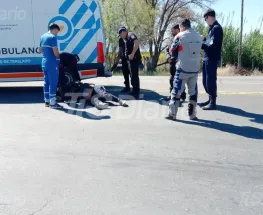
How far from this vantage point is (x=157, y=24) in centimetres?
3525

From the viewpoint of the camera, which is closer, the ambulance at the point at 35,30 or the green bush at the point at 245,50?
the ambulance at the point at 35,30

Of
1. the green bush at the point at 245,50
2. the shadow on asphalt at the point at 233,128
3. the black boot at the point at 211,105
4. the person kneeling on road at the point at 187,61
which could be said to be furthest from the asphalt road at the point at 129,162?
the green bush at the point at 245,50

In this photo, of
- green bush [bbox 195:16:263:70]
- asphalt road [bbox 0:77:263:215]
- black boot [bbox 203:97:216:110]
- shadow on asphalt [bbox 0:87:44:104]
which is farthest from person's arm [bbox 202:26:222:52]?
green bush [bbox 195:16:263:70]

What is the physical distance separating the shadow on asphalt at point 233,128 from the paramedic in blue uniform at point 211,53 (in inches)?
42.4

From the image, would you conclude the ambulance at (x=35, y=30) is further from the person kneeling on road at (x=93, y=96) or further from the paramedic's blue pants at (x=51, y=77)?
the paramedic's blue pants at (x=51, y=77)

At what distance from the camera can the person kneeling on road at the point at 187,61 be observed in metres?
6.04

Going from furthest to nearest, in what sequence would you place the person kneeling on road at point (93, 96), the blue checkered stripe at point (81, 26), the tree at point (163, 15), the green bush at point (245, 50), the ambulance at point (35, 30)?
the tree at point (163, 15)
the green bush at point (245, 50)
the blue checkered stripe at point (81, 26)
the ambulance at point (35, 30)
the person kneeling on road at point (93, 96)

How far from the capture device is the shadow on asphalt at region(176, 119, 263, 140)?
5504 mm

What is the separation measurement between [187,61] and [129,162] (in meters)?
2.54

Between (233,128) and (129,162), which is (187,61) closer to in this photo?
(233,128)

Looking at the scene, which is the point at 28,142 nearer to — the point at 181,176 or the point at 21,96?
the point at 181,176

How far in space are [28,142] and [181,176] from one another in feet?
7.78

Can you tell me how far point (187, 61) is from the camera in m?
6.15

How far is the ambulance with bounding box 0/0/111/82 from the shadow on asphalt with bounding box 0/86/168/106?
0.46 m
